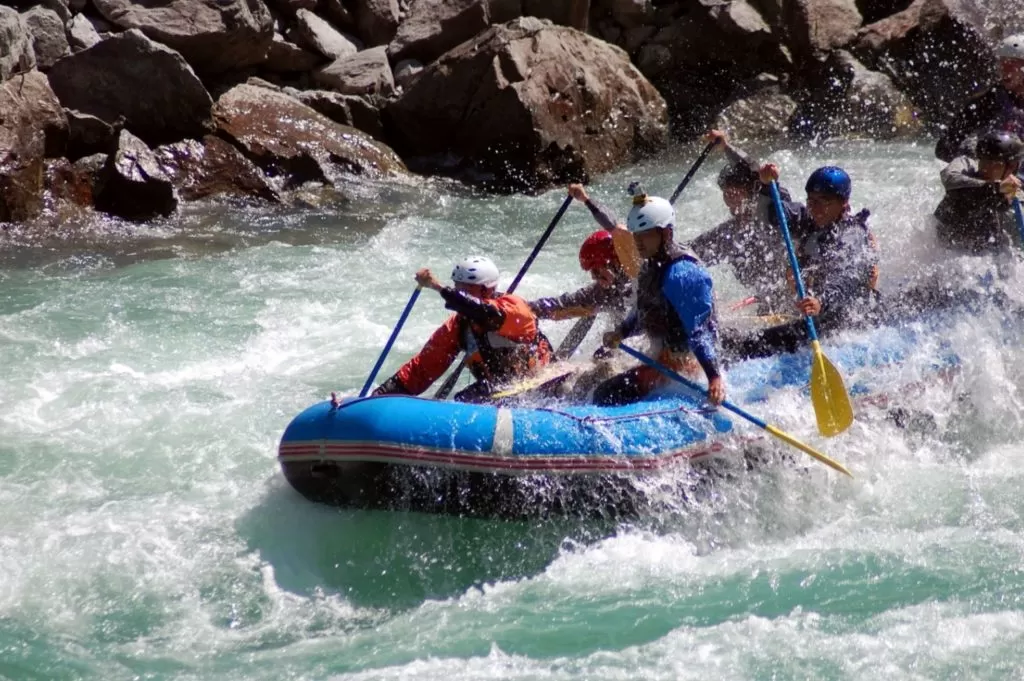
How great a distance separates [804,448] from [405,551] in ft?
6.52

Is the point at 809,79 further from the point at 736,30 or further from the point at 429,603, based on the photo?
the point at 429,603

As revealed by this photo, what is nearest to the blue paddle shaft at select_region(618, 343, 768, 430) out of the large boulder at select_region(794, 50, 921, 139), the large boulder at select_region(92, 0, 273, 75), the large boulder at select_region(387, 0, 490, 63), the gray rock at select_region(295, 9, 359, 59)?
the large boulder at select_region(92, 0, 273, 75)

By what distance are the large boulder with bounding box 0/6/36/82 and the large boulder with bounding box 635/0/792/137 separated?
726 cm

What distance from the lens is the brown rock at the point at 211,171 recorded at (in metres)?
12.0

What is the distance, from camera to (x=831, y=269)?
22.9 feet

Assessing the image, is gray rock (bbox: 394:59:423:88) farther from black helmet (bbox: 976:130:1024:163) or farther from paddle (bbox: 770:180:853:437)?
paddle (bbox: 770:180:853:437)

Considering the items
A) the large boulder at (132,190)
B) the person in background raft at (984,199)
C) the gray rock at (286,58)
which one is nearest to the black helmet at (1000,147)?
the person in background raft at (984,199)

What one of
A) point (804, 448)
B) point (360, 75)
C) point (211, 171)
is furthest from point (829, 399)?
point (360, 75)

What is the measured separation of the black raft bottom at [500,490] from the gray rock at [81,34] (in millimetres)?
8920

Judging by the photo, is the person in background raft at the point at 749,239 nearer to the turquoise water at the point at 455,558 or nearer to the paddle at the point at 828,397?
the turquoise water at the point at 455,558

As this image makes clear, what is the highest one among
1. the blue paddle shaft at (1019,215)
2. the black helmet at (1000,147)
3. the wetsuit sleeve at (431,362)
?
the black helmet at (1000,147)

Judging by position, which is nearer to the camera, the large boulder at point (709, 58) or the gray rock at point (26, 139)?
the gray rock at point (26, 139)

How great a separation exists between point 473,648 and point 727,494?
1.55 meters

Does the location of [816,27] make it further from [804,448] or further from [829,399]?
[804,448]
